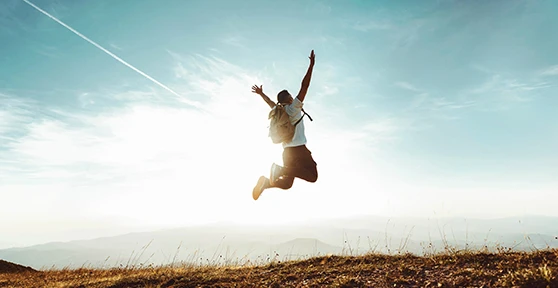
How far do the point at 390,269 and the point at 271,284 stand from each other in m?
2.47

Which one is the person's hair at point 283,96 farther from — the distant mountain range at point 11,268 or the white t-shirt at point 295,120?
the distant mountain range at point 11,268

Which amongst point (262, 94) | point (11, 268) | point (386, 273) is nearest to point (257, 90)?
point (262, 94)

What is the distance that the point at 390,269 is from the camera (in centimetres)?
652

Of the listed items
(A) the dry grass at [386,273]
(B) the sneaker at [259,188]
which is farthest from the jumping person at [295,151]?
(A) the dry grass at [386,273]

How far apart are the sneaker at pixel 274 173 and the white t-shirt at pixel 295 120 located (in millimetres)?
490

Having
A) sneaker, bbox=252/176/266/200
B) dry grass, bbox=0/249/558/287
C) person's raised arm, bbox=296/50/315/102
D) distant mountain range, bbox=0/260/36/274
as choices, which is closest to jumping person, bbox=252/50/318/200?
person's raised arm, bbox=296/50/315/102

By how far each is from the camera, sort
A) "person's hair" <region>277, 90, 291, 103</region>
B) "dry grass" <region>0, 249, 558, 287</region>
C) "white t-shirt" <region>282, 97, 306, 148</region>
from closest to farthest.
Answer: "dry grass" <region>0, 249, 558, 287</region> < "white t-shirt" <region>282, 97, 306, 148</region> < "person's hair" <region>277, 90, 291, 103</region>

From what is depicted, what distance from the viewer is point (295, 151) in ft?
21.2

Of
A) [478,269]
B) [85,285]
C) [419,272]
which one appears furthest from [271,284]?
[85,285]

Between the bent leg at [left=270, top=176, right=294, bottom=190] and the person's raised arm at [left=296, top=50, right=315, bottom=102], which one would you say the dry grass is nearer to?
the bent leg at [left=270, top=176, right=294, bottom=190]

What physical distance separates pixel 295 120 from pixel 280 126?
33 centimetres

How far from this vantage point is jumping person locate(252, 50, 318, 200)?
636cm

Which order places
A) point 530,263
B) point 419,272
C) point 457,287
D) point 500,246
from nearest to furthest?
point 457,287, point 530,263, point 419,272, point 500,246

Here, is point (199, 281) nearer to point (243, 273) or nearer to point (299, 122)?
point (243, 273)
